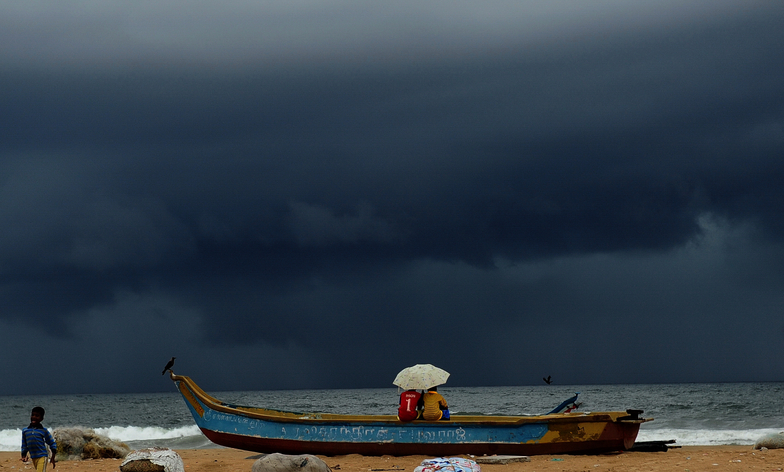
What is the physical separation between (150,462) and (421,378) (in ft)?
17.4

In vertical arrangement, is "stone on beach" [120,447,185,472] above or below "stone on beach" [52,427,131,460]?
below

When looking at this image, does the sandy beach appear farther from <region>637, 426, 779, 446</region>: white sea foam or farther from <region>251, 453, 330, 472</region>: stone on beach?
<region>637, 426, 779, 446</region>: white sea foam

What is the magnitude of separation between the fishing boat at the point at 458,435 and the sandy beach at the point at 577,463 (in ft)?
0.74

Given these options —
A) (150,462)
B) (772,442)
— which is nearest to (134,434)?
(150,462)

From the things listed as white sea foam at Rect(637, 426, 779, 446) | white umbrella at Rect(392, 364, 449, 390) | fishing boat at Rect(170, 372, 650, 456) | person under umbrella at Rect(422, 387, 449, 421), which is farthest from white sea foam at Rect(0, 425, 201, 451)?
white sea foam at Rect(637, 426, 779, 446)

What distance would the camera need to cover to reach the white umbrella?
45.5 ft

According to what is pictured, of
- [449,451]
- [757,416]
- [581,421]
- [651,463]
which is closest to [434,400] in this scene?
[449,451]

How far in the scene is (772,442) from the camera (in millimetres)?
15242

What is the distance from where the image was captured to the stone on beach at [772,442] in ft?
49.7

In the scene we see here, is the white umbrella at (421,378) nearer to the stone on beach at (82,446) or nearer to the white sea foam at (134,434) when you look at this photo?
the stone on beach at (82,446)

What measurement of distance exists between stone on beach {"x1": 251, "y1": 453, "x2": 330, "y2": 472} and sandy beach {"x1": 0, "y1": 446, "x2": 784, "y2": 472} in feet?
7.13

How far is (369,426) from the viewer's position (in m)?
14.5

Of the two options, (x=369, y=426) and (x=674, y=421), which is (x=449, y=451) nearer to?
(x=369, y=426)

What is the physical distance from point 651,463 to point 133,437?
23.0 m
